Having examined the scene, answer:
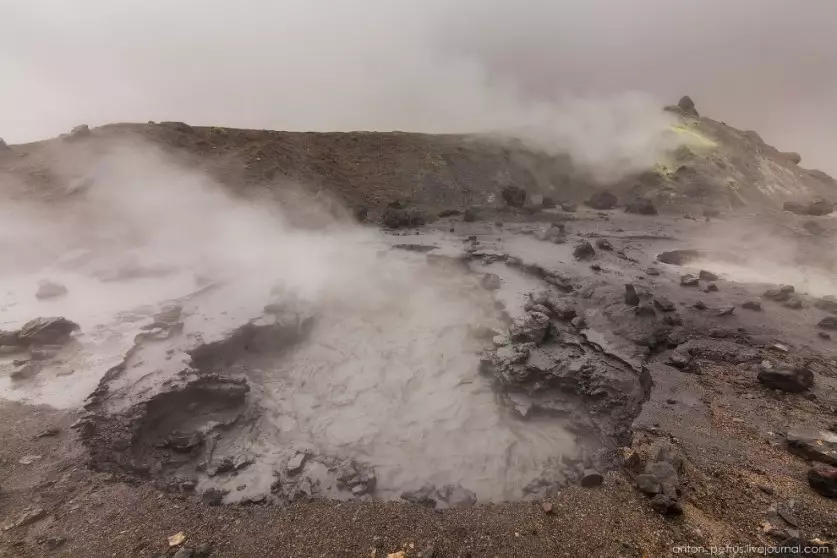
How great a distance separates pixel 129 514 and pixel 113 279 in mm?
6524

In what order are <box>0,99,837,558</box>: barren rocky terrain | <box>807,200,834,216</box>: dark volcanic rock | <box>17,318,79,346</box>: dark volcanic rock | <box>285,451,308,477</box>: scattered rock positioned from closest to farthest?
1. <box>0,99,837,558</box>: barren rocky terrain
2. <box>285,451,308,477</box>: scattered rock
3. <box>17,318,79,346</box>: dark volcanic rock
4. <box>807,200,834,216</box>: dark volcanic rock

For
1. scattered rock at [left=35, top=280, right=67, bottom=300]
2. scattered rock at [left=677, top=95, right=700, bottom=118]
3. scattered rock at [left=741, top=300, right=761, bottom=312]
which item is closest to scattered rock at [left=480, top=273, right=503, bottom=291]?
scattered rock at [left=741, top=300, right=761, bottom=312]

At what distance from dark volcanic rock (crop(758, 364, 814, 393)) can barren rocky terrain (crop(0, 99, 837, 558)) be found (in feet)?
0.12

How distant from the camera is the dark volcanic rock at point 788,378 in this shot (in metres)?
5.46

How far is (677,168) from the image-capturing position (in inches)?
750

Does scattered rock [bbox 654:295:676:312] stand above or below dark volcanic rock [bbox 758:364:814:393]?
above

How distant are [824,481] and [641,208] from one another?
1345cm

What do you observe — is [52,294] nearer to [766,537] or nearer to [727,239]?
[766,537]

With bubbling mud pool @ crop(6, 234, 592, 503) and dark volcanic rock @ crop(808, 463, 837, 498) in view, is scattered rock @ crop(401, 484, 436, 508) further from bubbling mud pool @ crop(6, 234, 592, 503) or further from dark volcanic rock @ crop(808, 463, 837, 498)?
dark volcanic rock @ crop(808, 463, 837, 498)

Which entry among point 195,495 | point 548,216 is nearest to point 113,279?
point 195,495

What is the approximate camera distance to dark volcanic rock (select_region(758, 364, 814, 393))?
5.46 meters

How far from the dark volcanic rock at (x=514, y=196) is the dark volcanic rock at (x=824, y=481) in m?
12.8

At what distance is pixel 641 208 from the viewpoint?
15734mm

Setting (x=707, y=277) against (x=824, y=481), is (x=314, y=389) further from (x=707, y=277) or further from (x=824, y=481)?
(x=707, y=277)
